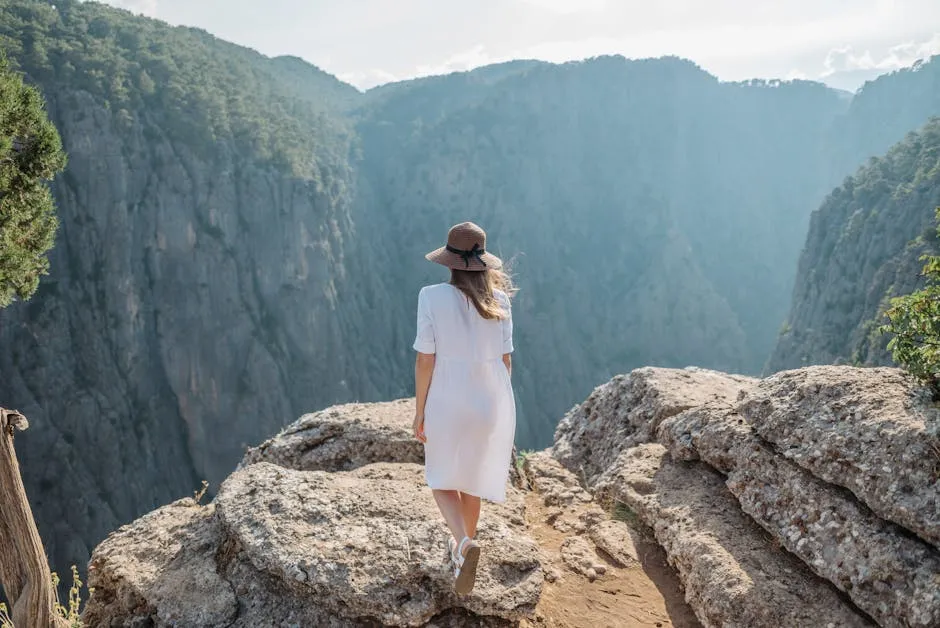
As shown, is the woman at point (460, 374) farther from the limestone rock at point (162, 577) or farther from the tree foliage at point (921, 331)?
the tree foliage at point (921, 331)

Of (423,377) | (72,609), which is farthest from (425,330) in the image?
(72,609)

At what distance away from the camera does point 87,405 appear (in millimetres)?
40875

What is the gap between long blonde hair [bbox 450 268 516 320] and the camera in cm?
378

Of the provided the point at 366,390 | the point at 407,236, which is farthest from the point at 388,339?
the point at 407,236

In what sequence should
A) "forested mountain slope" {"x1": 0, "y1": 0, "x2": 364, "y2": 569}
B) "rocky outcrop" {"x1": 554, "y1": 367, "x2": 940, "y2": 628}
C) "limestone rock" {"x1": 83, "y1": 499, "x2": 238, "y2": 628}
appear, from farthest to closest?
"forested mountain slope" {"x1": 0, "y1": 0, "x2": 364, "y2": 569} < "limestone rock" {"x1": 83, "y1": 499, "x2": 238, "y2": 628} < "rocky outcrop" {"x1": 554, "y1": 367, "x2": 940, "y2": 628}

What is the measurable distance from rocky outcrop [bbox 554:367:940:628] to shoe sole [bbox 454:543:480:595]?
148cm

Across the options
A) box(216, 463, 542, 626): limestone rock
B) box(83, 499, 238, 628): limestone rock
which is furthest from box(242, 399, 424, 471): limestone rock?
box(216, 463, 542, 626): limestone rock

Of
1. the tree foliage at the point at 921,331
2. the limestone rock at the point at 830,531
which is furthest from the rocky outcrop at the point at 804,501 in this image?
the tree foliage at the point at 921,331

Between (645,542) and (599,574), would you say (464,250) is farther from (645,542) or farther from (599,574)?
(645,542)

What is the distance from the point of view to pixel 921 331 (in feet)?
13.2

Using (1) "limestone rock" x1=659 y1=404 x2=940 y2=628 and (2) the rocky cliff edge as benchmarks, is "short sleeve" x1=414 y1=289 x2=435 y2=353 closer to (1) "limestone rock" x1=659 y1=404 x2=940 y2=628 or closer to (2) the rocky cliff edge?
(2) the rocky cliff edge

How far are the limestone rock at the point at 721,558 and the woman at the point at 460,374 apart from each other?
154 cm

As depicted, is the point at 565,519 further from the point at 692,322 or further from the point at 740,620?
the point at 692,322

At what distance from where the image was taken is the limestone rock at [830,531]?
10.5ft
